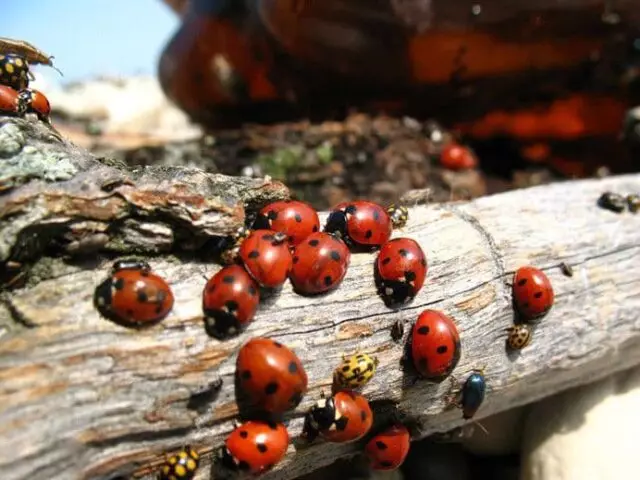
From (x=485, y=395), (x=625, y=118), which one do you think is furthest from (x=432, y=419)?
(x=625, y=118)

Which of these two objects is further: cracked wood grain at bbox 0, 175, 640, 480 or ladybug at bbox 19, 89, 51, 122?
ladybug at bbox 19, 89, 51, 122

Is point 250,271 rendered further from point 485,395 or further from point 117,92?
point 117,92

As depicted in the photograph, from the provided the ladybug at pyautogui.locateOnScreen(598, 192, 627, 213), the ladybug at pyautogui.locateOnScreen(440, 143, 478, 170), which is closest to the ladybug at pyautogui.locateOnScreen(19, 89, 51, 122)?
the ladybug at pyautogui.locateOnScreen(598, 192, 627, 213)

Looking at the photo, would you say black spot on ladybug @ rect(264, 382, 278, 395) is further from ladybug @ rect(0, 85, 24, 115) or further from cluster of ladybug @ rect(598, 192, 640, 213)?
cluster of ladybug @ rect(598, 192, 640, 213)

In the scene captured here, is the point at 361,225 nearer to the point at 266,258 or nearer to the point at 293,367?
the point at 266,258

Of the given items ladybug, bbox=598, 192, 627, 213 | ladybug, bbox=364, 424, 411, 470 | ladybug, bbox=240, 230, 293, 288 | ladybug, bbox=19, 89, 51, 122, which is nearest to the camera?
ladybug, bbox=240, 230, 293, 288

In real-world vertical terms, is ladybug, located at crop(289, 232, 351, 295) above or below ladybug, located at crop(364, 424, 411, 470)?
above

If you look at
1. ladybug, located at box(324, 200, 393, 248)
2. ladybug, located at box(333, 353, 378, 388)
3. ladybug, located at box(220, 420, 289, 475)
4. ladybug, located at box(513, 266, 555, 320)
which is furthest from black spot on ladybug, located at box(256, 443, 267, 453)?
ladybug, located at box(513, 266, 555, 320)

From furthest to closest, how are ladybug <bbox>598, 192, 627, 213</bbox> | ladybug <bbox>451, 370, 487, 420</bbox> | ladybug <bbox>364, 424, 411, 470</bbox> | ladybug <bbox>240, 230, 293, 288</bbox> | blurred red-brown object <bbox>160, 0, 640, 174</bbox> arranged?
blurred red-brown object <bbox>160, 0, 640, 174</bbox> < ladybug <bbox>598, 192, 627, 213</bbox> < ladybug <bbox>451, 370, 487, 420</bbox> < ladybug <bbox>364, 424, 411, 470</bbox> < ladybug <bbox>240, 230, 293, 288</bbox>

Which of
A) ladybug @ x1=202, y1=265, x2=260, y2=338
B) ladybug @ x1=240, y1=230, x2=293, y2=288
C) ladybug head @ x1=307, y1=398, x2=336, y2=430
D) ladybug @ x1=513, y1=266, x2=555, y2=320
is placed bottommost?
ladybug head @ x1=307, y1=398, x2=336, y2=430
